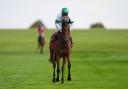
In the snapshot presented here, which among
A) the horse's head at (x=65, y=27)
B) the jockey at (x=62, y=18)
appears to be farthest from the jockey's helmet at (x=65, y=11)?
the horse's head at (x=65, y=27)

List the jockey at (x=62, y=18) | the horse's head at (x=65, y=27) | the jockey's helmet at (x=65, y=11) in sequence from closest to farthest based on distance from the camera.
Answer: the horse's head at (x=65, y=27)
the jockey at (x=62, y=18)
the jockey's helmet at (x=65, y=11)

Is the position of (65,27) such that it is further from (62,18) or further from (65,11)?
(65,11)

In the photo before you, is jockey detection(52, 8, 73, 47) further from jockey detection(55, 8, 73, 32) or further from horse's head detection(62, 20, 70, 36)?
horse's head detection(62, 20, 70, 36)

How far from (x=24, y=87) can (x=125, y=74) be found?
7.44m

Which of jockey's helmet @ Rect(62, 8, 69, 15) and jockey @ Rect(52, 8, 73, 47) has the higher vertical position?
jockey's helmet @ Rect(62, 8, 69, 15)

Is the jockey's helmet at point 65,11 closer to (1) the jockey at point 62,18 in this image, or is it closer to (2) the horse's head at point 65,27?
(1) the jockey at point 62,18

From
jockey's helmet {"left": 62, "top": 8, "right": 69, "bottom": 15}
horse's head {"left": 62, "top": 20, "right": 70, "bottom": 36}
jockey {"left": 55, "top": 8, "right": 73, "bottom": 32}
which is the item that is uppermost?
jockey's helmet {"left": 62, "top": 8, "right": 69, "bottom": 15}

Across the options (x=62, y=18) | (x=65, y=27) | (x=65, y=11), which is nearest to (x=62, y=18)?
(x=62, y=18)

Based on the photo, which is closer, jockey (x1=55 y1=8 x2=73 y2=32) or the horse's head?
the horse's head

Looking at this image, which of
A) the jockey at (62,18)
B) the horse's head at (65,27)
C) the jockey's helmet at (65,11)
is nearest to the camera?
the horse's head at (65,27)

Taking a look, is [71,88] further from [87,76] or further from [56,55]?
[87,76]

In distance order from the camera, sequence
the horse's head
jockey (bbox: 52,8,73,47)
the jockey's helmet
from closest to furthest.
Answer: the horse's head, jockey (bbox: 52,8,73,47), the jockey's helmet

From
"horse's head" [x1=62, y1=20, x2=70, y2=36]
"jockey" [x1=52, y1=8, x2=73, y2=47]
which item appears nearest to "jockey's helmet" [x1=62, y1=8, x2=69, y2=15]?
"jockey" [x1=52, y1=8, x2=73, y2=47]

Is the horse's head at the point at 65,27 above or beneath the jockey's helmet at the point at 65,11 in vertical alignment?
beneath
